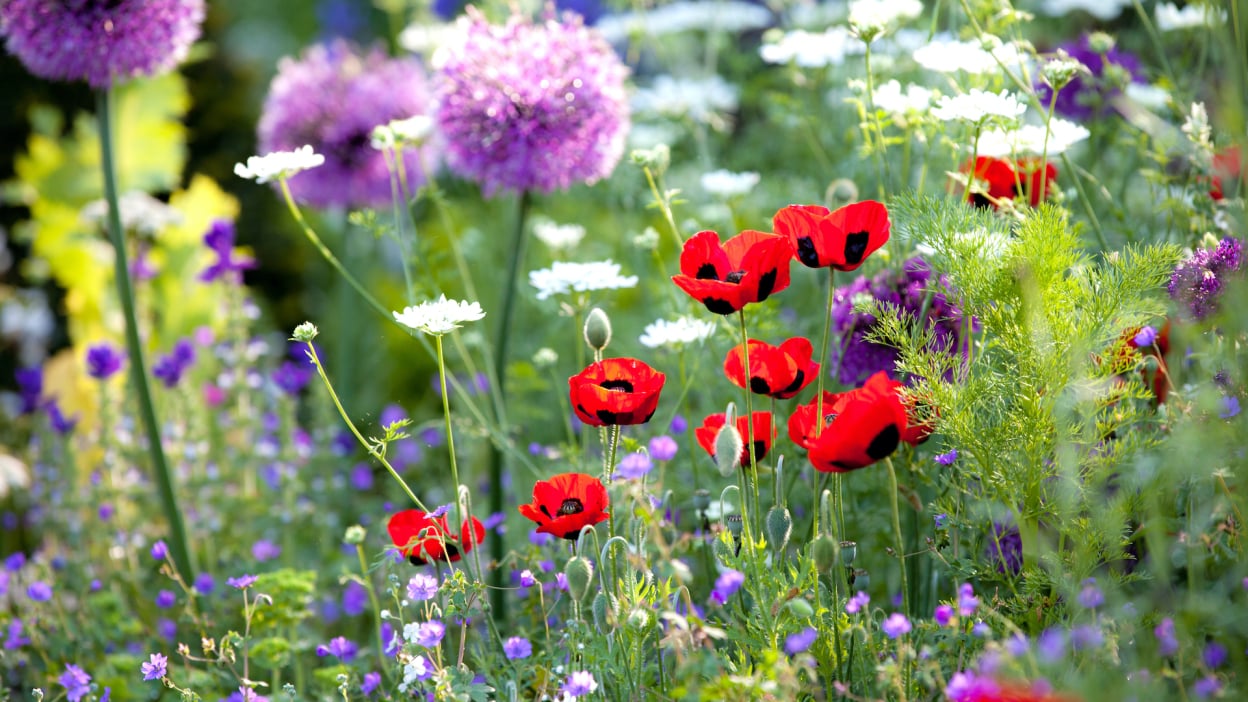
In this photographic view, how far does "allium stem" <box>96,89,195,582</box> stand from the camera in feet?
6.96

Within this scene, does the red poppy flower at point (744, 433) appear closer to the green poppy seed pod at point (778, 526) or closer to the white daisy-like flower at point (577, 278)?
the green poppy seed pod at point (778, 526)

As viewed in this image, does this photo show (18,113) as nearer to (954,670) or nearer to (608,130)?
(608,130)

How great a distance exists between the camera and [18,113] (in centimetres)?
479

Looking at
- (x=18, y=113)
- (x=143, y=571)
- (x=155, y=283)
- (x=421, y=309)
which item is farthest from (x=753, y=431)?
(x=18, y=113)

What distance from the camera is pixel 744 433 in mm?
1577

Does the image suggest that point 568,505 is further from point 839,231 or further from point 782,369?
point 839,231

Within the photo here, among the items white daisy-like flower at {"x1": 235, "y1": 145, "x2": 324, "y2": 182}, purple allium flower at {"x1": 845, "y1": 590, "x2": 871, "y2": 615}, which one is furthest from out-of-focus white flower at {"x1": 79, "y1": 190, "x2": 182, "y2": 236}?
purple allium flower at {"x1": 845, "y1": 590, "x2": 871, "y2": 615}

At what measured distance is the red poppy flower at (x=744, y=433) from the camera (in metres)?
1.55

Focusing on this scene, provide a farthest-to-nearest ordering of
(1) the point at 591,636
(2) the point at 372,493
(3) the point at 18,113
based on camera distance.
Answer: (3) the point at 18,113, (2) the point at 372,493, (1) the point at 591,636

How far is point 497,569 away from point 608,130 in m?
0.92

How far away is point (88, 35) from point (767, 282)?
4.87ft

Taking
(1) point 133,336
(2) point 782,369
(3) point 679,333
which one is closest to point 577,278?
(3) point 679,333

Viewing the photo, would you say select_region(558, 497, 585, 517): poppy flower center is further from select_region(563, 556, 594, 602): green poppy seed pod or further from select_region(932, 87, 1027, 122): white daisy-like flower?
select_region(932, 87, 1027, 122): white daisy-like flower

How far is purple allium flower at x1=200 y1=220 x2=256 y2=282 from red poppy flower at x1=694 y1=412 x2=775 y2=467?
1728 mm
